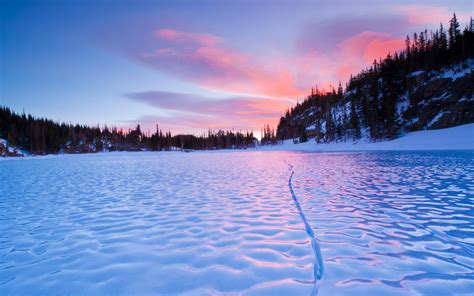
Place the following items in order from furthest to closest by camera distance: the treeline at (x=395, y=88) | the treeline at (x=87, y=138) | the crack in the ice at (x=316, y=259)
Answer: the treeline at (x=87, y=138), the treeline at (x=395, y=88), the crack in the ice at (x=316, y=259)

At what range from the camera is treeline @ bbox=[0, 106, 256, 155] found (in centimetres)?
9781

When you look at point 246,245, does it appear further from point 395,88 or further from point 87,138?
point 87,138

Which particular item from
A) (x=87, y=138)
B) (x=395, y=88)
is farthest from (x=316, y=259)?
(x=87, y=138)

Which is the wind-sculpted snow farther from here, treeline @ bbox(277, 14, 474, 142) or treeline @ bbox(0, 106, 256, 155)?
treeline @ bbox(0, 106, 256, 155)

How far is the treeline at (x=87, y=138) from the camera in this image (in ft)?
321

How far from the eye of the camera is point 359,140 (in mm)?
67250

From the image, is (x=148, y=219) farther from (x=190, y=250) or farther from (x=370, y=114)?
(x=370, y=114)

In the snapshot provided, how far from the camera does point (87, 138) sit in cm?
12312

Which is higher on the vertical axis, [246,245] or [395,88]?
[395,88]

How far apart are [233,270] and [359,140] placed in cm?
7287

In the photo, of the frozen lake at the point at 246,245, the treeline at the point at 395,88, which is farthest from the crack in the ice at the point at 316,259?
the treeline at the point at 395,88

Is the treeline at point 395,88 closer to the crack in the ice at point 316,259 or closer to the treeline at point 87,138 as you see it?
the crack in the ice at point 316,259

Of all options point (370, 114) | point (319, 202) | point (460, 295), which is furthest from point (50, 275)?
point (370, 114)

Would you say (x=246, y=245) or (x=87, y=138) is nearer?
(x=246, y=245)
